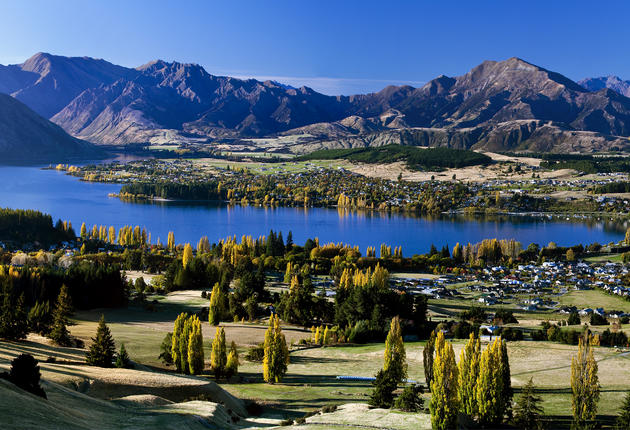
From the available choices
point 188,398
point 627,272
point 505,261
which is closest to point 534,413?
point 188,398

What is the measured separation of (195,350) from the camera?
36.6 metres

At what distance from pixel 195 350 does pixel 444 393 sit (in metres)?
17.9

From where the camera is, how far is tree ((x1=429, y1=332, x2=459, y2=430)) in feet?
77.9

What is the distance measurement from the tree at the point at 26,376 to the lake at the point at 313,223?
9786cm

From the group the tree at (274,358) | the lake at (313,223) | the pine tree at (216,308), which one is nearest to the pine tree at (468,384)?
the tree at (274,358)

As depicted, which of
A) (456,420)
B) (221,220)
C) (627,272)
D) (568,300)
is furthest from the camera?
(221,220)

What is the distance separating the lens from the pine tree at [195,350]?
3631 centimetres

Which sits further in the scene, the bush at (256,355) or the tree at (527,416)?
the bush at (256,355)

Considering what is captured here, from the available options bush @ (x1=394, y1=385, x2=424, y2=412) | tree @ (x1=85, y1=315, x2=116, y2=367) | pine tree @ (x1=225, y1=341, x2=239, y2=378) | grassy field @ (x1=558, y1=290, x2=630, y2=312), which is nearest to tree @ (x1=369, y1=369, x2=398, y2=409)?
bush @ (x1=394, y1=385, x2=424, y2=412)

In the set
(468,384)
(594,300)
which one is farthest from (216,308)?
(594,300)

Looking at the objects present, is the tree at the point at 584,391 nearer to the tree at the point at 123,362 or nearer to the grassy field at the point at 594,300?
the tree at the point at 123,362

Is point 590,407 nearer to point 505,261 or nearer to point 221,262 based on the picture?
point 221,262

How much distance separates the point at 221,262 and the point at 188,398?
55.6 meters

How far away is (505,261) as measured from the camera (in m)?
104
